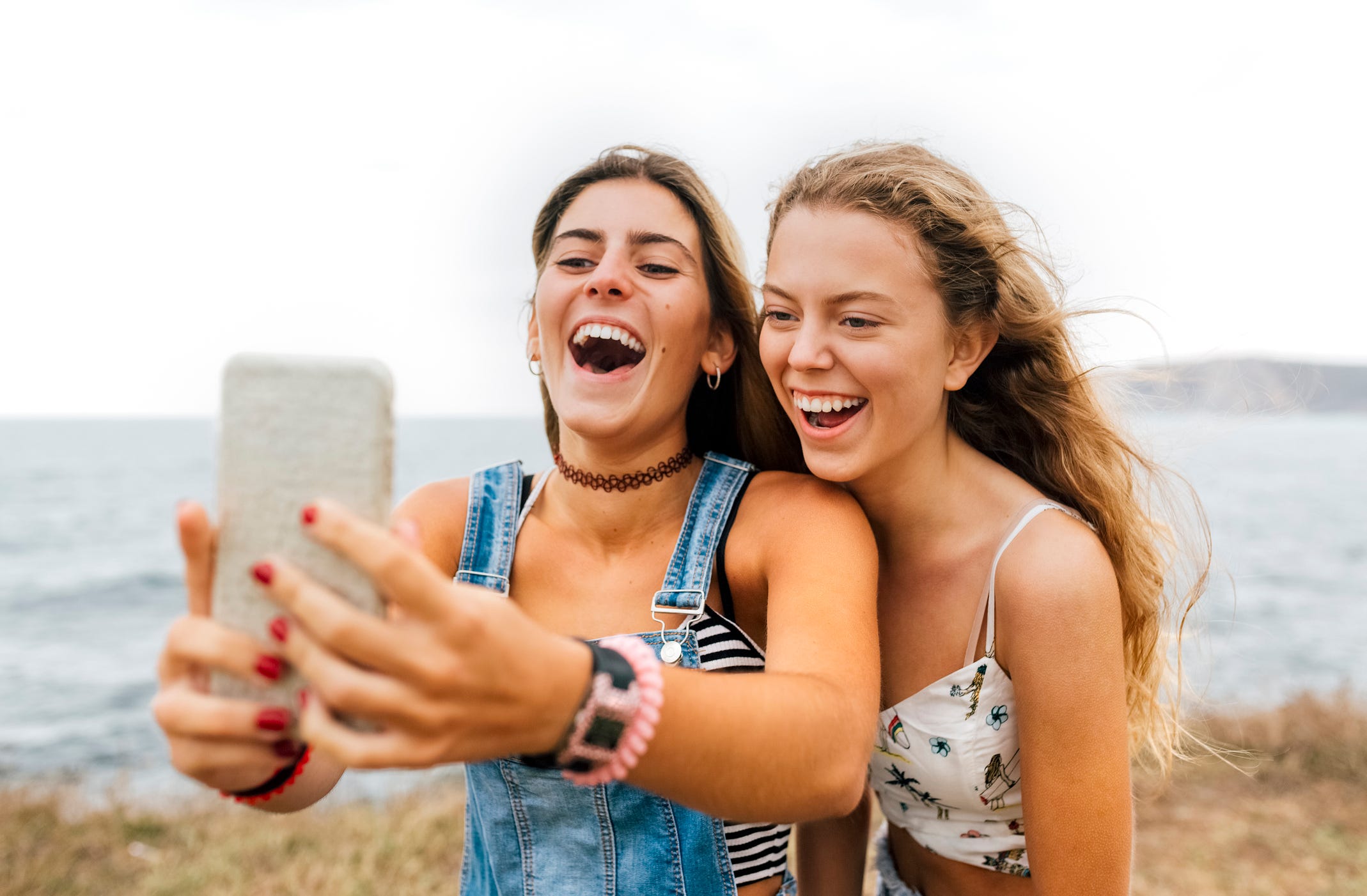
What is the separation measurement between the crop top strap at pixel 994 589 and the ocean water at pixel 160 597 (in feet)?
2.48

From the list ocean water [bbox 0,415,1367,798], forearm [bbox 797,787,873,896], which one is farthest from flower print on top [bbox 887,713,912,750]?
ocean water [bbox 0,415,1367,798]

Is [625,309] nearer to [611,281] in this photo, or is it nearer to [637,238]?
[611,281]

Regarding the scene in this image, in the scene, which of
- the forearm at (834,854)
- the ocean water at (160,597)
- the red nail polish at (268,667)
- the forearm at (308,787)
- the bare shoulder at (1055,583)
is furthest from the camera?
the ocean water at (160,597)

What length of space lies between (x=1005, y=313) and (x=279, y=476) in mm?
1976

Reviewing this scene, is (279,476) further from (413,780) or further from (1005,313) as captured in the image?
(413,780)

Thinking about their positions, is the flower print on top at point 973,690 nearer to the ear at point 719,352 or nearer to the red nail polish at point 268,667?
the ear at point 719,352

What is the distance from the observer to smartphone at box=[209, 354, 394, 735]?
126cm

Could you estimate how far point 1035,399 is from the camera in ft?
8.66

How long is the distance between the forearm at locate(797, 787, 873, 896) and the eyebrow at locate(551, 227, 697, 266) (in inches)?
70.0

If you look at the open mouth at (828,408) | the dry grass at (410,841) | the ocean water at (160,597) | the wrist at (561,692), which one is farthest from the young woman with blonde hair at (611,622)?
the dry grass at (410,841)

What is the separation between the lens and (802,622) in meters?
Answer: 1.80

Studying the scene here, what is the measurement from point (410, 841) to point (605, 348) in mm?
4329

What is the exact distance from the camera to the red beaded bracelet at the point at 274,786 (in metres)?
1.59

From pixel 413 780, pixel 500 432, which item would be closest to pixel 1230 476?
pixel 413 780
